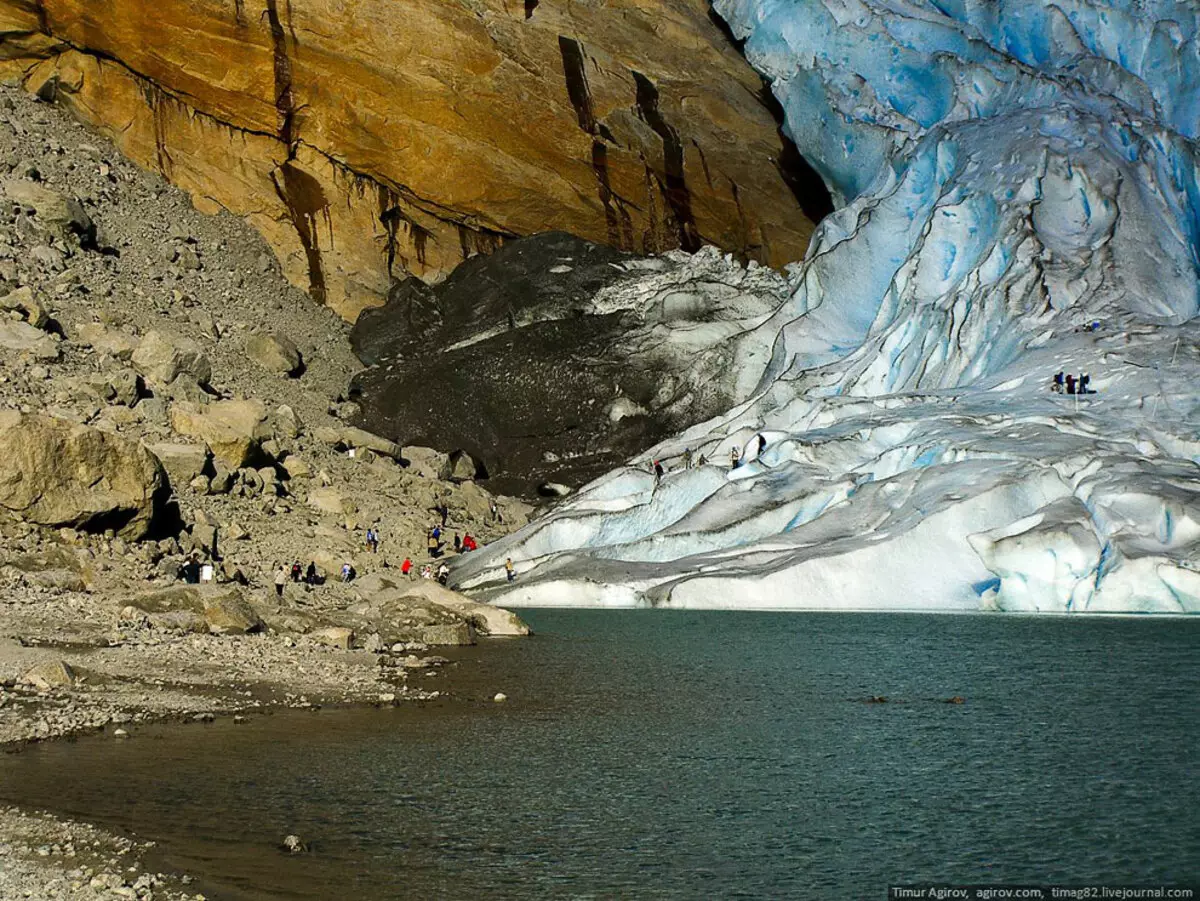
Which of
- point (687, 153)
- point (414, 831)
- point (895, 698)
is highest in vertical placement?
point (687, 153)

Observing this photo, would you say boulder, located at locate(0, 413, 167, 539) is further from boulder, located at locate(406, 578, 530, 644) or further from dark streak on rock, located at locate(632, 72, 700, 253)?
dark streak on rock, located at locate(632, 72, 700, 253)

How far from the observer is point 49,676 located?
1409 cm

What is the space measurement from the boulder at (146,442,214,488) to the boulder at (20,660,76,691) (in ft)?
51.3

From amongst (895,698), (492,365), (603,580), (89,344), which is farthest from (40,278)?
(895,698)

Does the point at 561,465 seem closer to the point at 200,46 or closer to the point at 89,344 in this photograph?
the point at 89,344

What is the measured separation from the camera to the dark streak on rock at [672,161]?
4638 centimetres

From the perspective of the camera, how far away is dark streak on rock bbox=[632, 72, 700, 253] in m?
46.4

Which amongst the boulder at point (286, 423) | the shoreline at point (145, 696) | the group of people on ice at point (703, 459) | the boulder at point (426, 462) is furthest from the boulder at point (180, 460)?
the shoreline at point (145, 696)

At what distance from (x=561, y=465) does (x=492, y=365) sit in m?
4.02

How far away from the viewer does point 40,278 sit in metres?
36.6

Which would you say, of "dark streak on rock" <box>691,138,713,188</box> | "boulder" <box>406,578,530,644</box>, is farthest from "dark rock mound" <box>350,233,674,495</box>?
"boulder" <box>406,578,530,644</box>

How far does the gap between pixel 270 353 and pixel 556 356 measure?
8.22 metres

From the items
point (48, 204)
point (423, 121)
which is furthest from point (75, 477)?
point (423, 121)

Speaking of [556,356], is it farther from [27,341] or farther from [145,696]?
[145,696]
